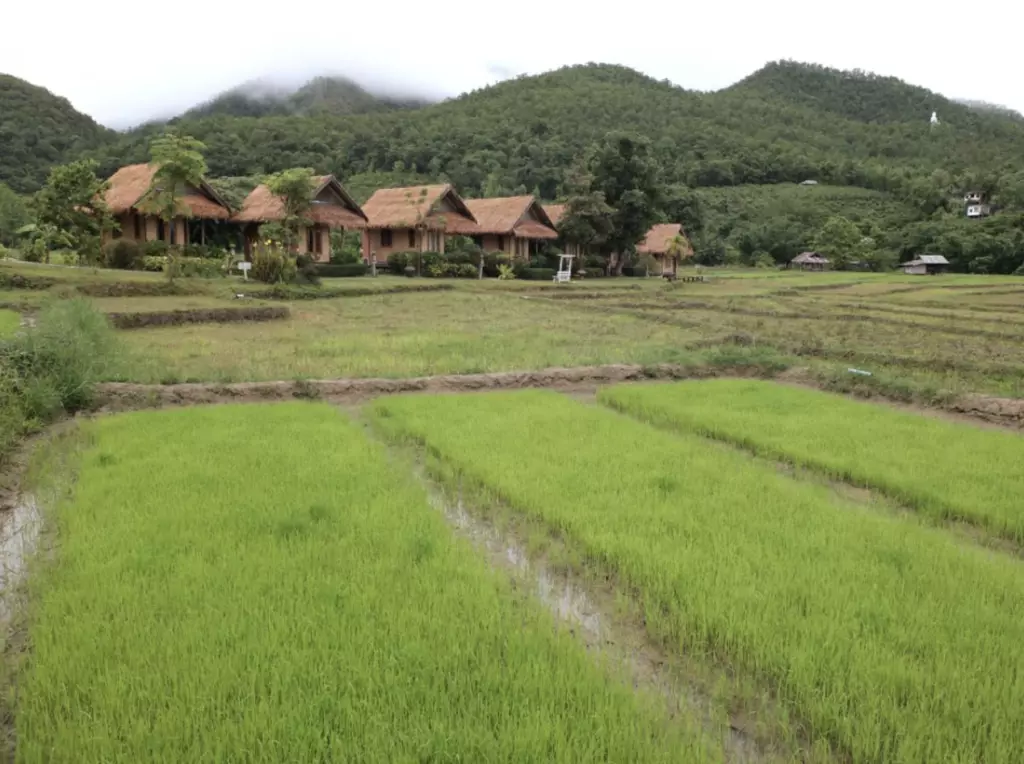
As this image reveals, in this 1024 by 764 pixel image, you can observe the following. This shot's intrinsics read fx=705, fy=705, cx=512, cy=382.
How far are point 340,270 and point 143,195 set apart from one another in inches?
306

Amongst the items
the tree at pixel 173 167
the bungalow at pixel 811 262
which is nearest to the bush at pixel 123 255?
the tree at pixel 173 167

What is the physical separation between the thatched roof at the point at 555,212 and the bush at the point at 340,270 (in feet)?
40.0

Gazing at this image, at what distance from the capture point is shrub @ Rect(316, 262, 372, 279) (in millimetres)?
29587

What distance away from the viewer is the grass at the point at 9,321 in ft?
A: 37.4

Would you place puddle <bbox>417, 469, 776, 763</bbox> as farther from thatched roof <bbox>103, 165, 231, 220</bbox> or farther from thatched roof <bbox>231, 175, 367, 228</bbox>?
thatched roof <bbox>231, 175, 367, 228</bbox>

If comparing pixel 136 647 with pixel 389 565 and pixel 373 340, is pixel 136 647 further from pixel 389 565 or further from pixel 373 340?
pixel 373 340

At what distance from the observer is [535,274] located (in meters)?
35.5

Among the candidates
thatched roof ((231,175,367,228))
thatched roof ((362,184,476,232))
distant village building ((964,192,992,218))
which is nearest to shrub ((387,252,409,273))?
thatched roof ((362,184,476,232))

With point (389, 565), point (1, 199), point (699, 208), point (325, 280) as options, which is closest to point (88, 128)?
point (1, 199)

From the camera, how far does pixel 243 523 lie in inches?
173

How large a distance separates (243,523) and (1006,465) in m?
6.02

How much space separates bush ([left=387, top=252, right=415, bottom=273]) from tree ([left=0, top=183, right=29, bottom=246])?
51.5 feet

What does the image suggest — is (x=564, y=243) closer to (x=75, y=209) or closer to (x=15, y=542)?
(x=75, y=209)

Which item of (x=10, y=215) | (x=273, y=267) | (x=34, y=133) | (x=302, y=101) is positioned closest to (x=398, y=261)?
(x=273, y=267)
